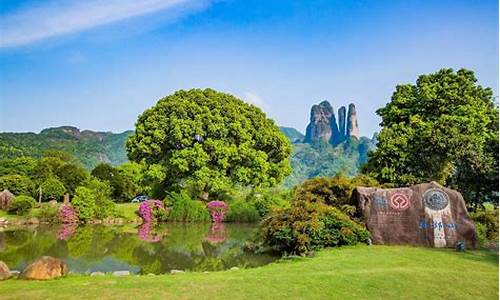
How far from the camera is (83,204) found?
72.1ft

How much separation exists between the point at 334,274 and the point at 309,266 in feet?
4.28

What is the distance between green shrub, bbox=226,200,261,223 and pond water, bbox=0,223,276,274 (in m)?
3.43

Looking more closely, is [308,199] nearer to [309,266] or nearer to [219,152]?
[309,266]

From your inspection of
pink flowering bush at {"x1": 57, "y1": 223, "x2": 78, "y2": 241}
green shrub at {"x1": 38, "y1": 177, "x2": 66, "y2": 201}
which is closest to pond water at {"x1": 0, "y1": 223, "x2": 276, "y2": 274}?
pink flowering bush at {"x1": 57, "y1": 223, "x2": 78, "y2": 241}

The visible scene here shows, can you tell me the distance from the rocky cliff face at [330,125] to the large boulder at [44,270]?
408 feet

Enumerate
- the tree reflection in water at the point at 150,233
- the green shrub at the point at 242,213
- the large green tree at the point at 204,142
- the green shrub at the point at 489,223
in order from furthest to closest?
1. the large green tree at the point at 204,142
2. the green shrub at the point at 242,213
3. the tree reflection in water at the point at 150,233
4. the green shrub at the point at 489,223

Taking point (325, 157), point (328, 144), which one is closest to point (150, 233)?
point (325, 157)

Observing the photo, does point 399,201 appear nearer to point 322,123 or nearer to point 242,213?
point 242,213

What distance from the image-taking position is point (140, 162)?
84.6 ft

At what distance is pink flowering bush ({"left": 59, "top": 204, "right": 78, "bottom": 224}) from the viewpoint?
855 inches

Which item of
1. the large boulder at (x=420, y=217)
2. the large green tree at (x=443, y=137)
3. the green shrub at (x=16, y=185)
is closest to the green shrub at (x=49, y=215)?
the green shrub at (x=16, y=185)

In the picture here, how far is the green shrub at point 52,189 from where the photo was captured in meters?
25.2

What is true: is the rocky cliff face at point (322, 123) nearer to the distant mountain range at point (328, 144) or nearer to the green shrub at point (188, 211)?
the distant mountain range at point (328, 144)

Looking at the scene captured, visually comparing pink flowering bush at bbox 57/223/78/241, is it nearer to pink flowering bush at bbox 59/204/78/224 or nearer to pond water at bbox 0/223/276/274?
pond water at bbox 0/223/276/274
